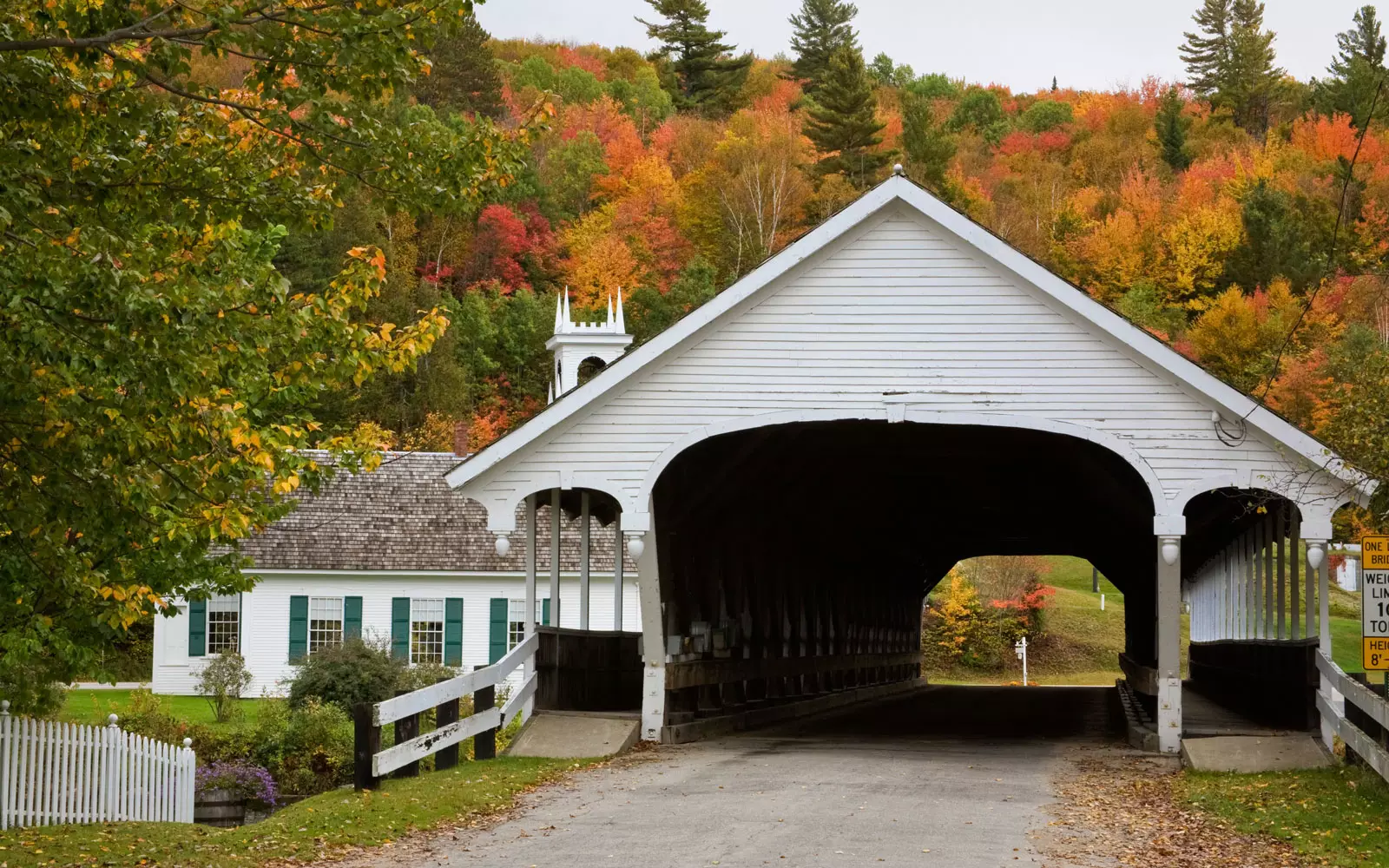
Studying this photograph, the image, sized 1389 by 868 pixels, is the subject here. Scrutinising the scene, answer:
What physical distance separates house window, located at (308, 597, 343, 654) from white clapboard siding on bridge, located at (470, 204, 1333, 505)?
21.3m

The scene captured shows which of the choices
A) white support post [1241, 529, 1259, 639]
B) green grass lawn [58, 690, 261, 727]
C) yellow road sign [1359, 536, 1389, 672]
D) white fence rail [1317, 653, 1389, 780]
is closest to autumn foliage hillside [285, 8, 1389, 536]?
green grass lawn [58, 690, 261, 727]

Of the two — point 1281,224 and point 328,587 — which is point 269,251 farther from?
point 1281,224

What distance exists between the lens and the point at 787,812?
38.6 ft

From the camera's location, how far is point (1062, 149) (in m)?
97.4

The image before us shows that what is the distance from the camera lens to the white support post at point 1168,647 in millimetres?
15664

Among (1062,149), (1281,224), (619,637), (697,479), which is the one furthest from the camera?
(1062,149)

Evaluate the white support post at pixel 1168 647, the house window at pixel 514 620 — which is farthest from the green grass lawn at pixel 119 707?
the white support post at pixel 1168 647

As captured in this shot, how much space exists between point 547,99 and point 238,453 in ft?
12.8

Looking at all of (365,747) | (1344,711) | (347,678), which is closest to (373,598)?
(347,678)

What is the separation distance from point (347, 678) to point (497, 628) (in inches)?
381

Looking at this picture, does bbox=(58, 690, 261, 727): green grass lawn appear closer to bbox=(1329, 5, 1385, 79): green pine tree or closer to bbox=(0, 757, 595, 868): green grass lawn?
bbox=(0, 757, 595, 868): green grass lawn

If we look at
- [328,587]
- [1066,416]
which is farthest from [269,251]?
[328,587]

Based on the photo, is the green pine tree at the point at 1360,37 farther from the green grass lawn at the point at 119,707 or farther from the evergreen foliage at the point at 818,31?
the green grass lawn at the point at 119,707

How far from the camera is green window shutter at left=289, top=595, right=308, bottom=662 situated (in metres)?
36.3
